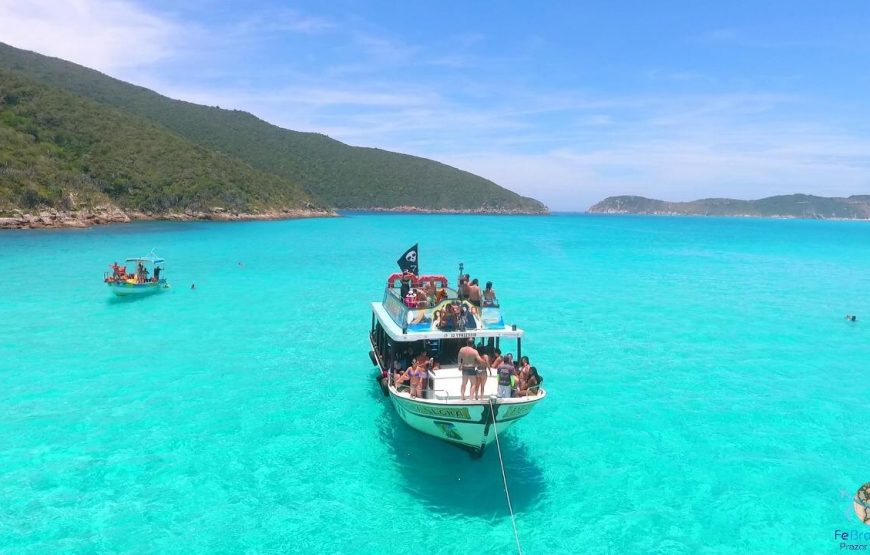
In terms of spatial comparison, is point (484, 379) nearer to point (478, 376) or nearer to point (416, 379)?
point (478, 376)

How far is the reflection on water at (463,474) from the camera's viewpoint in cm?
1185

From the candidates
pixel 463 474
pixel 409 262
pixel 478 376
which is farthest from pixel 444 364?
pixel 409 262

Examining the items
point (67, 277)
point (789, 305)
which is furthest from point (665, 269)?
point (67, 277)

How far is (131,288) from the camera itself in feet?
109

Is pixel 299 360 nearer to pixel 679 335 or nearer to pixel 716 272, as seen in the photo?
pixel 679 335

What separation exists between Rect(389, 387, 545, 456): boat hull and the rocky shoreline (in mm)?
76414

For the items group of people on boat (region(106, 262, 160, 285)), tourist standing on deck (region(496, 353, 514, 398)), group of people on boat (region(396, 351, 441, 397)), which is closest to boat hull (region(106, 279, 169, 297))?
group of people on boat (region(106, 262, 160, 285))

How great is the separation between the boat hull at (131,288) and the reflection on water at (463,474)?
25475mm

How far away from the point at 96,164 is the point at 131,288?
7015cm

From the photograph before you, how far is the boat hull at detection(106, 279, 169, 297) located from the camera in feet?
108

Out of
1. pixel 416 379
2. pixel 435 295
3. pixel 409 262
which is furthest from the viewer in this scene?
pixel 409 262

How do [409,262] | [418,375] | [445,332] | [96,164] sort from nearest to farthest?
[418,375] → [445,332] → [409,262] → [96,164]

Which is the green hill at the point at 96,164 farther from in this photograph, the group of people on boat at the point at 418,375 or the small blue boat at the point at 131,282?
the group of people on boat at the point at 418,375
